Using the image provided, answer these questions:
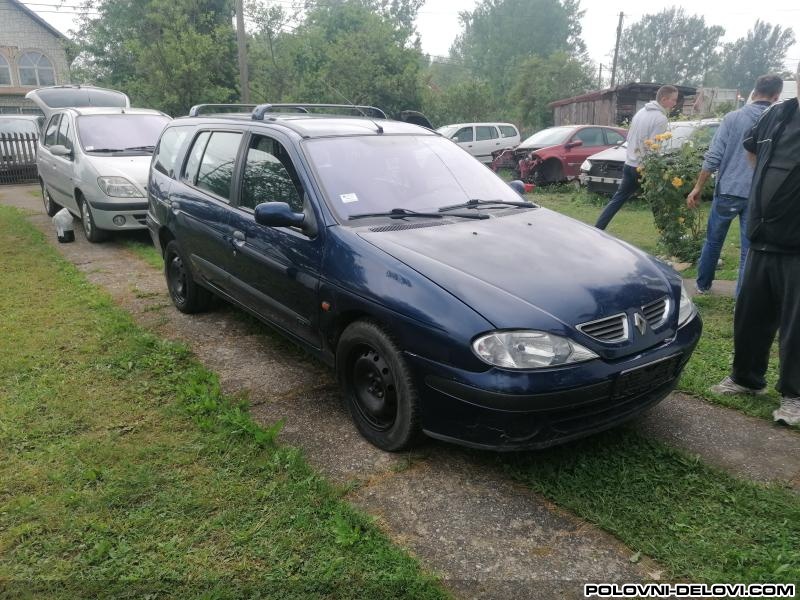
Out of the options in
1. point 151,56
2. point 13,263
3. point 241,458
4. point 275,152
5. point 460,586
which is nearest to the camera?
point 460,586

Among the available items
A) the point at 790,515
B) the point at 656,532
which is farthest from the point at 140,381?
the point at 790,515

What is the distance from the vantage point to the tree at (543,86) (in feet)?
107

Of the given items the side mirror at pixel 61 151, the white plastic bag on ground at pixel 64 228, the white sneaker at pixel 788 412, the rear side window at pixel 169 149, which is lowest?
the white sneaker at pixel 788 412

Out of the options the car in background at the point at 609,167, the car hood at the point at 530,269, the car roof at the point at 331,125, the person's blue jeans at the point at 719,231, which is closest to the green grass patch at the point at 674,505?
the car hood at the point at 530,269

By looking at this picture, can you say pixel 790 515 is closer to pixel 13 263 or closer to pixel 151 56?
pixel 13 263

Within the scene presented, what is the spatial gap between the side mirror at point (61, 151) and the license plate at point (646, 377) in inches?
323

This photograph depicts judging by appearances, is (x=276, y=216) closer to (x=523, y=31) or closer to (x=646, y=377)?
(x=646, y=377)

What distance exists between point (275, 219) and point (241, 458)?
1.28m

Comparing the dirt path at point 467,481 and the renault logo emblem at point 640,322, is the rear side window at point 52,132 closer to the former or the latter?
the dirt path at point 467,481

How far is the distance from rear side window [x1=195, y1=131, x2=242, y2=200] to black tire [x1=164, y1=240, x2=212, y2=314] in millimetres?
771

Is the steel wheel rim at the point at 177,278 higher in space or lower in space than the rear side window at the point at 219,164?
lower

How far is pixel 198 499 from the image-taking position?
277 centimetres

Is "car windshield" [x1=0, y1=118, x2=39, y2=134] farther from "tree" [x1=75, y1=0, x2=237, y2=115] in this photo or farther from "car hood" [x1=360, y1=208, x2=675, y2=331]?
"car hood" [x1=360, y1=208, x2=675, y2=331]

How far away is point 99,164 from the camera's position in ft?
25.6
